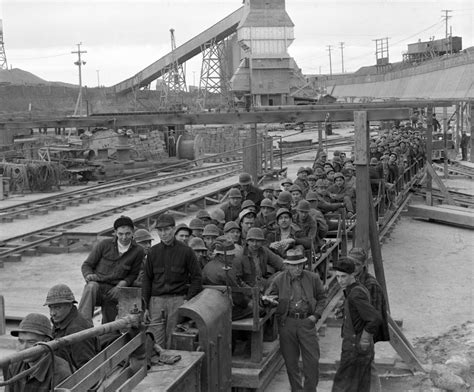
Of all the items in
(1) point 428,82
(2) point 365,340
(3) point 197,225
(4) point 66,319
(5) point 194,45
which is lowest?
(2) point 365,340

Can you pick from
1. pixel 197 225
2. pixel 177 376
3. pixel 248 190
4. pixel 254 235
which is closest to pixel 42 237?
pixel 248 190

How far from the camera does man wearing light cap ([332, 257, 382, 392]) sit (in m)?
6.60

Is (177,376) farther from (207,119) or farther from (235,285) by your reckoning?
(207,119)

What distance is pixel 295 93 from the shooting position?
72.2 metres

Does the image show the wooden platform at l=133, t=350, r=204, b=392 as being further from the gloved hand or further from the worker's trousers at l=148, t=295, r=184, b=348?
the gloved hand

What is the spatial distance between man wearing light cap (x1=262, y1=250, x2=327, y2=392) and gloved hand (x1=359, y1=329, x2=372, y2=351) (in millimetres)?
681

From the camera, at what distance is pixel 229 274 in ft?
24.2

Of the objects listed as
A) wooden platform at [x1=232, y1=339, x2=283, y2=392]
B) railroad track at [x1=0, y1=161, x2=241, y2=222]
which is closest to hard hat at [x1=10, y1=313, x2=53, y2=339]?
wooden platform at [x1=232, y1=339, x2=283, y2=392]

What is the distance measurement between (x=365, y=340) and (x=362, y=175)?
108 inches

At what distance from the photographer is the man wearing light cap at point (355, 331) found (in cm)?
660

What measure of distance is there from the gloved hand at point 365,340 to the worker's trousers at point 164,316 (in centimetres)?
170

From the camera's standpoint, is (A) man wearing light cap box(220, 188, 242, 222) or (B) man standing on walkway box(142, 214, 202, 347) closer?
(B) man standing on walkway box(142, 214, 202, 347)

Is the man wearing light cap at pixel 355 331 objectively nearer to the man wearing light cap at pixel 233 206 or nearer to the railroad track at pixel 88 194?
the man wearing light cap at pixel 233 206

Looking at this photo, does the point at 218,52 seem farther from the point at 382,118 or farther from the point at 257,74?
the point at 382,118
